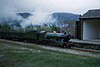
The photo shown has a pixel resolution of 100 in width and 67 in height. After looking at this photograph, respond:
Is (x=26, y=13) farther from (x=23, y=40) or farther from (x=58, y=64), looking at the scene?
(x=58, y=64)

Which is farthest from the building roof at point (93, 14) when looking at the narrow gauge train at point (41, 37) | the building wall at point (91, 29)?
the narrow gauge train at point (41, 37)

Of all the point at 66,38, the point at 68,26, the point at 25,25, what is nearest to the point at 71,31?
the point at 68,26

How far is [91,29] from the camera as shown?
110 feet

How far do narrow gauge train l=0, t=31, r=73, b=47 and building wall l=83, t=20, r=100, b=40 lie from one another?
6482 millimetres

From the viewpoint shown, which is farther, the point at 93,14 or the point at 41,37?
the point at 93,14

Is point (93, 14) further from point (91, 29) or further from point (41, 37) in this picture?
point (41, 37)

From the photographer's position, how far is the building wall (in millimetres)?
32656

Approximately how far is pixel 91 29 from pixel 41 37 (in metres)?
8.44

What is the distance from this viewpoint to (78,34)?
33.8 m

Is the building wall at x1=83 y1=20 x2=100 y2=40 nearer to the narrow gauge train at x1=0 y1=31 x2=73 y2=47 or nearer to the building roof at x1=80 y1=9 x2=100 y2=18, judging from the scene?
the building roof at x1=80 y1=9 x2=100 y2=18

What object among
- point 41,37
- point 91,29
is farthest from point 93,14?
point 41,37

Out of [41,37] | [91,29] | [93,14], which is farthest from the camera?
[91,29]

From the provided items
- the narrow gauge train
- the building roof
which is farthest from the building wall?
the narrow gauge train

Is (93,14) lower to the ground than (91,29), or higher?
higher
